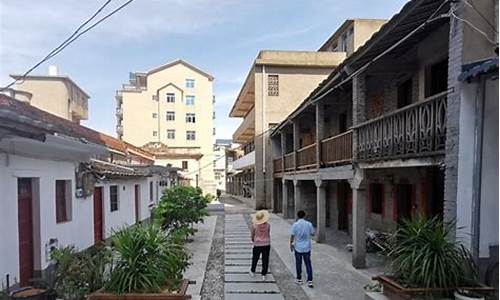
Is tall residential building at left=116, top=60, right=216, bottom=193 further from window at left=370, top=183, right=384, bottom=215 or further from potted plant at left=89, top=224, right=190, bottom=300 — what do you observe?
potted plant at left=89, top=224, right=190, bottom=300

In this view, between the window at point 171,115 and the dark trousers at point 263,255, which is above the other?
the window at point 171,115

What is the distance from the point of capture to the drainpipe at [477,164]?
522 centimetres

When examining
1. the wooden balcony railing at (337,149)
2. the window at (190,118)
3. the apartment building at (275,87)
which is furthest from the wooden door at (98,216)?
the window at (190,118)

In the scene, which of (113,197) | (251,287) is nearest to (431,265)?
(251,287)

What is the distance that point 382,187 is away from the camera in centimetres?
1276

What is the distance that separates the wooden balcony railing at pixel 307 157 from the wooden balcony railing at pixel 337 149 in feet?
4.13

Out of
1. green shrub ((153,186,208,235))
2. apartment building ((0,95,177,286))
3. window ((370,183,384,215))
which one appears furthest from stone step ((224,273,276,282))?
window ((370,183,384,215))

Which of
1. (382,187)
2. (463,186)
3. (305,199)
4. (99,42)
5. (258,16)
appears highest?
(258,16)

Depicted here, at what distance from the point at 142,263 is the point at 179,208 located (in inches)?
330

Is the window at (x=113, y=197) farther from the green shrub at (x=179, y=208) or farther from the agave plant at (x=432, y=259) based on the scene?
the agave plant at (x=432, y=259)

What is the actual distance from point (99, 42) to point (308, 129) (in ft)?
45.7

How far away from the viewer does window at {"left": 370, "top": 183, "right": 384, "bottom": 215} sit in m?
12.9

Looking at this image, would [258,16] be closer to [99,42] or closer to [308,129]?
[99,42]

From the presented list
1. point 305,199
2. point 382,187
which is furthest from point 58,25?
point 305,199
